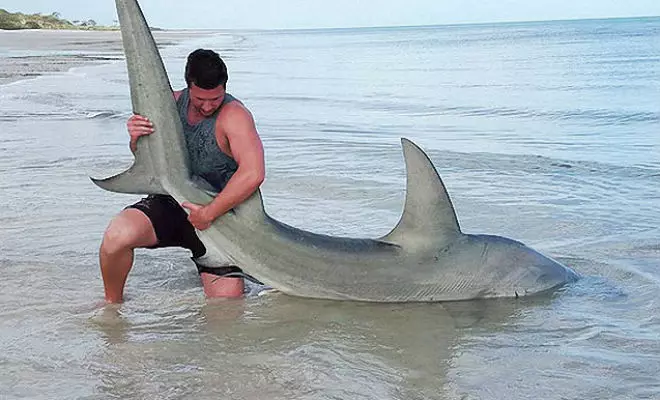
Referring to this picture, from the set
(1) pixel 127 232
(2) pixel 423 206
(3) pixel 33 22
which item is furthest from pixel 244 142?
(3) pixel 33 22

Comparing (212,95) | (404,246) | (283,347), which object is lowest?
(283,347)

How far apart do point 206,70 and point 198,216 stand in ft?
2.25

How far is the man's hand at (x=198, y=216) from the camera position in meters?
4.21

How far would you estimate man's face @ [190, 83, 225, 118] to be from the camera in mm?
4262

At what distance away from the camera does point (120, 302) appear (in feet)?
15.0

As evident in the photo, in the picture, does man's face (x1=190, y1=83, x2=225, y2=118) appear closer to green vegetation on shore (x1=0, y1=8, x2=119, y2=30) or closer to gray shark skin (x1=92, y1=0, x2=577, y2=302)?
gray shark skin (x1=92, y1=0, x2=577, y2=302)

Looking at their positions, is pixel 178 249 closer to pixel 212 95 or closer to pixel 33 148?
pixel 212 95

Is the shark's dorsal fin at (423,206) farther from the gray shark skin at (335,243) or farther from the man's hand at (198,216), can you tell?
the man's hand at (198,216)

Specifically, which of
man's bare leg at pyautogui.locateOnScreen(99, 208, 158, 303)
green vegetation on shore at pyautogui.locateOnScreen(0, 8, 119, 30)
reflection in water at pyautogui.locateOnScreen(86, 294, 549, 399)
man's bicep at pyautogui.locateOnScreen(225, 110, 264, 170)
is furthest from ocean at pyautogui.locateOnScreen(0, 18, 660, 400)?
green vegetation on shore at pyautogui.locateOnScreen(0, 8, 119, 30)

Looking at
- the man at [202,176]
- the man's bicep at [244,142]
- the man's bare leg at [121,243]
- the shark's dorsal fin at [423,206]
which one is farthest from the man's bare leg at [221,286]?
the shark's dorsal fin at [423,206]

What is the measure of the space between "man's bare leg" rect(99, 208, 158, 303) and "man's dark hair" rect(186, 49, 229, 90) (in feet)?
2.57

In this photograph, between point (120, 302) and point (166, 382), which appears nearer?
point (166, 382)

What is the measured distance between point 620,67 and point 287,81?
10.5 m

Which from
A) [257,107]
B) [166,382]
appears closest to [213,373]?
[166,382]
